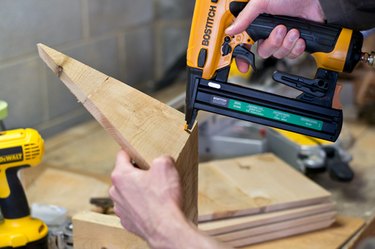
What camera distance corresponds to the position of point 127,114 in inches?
44.0

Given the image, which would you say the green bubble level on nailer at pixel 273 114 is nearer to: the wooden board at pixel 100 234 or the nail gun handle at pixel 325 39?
the nail gun handle at pixel 325 39

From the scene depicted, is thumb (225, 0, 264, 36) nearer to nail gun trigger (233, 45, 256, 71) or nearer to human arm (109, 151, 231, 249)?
nail gun trigger (233, 45, 256, 71)

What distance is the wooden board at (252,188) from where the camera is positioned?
1.44 meters

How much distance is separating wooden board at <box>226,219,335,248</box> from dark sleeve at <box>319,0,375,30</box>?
0.49 m

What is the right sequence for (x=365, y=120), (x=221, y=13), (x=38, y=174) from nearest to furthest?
(x=221, y=13) → (x=38, y=174) → (x=365, y=120)

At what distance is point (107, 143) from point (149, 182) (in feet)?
3.32

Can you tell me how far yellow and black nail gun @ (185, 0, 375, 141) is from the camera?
3.99 ft

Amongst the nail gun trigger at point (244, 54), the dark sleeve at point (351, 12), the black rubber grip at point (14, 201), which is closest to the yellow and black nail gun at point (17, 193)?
the black rubber grip at point (14, 201)

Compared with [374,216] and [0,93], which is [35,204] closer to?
[0,93]

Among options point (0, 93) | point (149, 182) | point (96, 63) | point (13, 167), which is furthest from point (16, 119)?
point (149, 182)

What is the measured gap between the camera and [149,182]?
1.02m

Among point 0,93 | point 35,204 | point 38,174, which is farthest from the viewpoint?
point 0,93

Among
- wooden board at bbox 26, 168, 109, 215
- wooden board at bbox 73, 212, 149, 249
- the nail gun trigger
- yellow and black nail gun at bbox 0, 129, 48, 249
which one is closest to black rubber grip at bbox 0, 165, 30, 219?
yellow and black nail gun at bbox 0, 129, 48, 249

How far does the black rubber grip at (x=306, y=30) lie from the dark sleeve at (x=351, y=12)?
0.08ft
